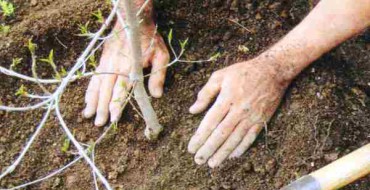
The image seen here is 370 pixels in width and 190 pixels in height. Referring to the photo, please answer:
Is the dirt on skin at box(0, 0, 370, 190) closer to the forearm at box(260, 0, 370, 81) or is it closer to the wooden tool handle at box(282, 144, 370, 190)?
the forearm at box(260, 0, 370, 81)

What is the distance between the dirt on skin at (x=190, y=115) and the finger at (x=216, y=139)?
0.11ft

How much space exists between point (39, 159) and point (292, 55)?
0.85 metres

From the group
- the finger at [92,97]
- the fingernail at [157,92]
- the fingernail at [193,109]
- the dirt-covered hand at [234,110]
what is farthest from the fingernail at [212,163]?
the finger at [92,97]

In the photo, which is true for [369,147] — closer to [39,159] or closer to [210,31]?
[210,31]

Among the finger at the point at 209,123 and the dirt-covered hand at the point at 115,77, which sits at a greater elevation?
the dirt-covered hand at the point at 115,77

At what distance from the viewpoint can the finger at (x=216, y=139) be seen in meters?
1.85

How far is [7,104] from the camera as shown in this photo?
197cm

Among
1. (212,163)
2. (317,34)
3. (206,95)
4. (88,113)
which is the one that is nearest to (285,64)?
(317,34)

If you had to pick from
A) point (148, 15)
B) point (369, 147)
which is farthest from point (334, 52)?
point (148, 15)

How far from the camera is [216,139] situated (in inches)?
72.7

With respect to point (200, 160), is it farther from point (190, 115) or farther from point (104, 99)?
point (104, 99)

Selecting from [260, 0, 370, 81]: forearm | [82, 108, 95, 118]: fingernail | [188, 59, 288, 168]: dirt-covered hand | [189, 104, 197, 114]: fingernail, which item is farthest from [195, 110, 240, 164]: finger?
[82, 108, 95, 118]: fingernail

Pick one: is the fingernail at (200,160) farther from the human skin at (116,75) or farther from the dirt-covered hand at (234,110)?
the human skin at (116,75)

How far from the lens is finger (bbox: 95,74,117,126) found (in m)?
1.92
